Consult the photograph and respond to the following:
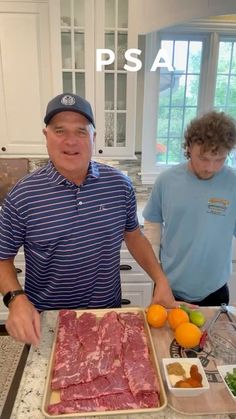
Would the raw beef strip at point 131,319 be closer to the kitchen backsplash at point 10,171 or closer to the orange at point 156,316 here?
the orange at point 156,316

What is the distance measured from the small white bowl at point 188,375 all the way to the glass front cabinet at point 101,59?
169cm

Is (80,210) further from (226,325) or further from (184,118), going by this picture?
(184,118)

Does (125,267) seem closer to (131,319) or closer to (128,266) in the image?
(128,266)

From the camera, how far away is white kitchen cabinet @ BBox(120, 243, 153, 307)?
2289mm

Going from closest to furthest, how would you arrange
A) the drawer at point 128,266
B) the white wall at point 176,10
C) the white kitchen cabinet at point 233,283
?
the white wall at point 176,10 < the drawer at point 128,266 < the white kitchen cabinet at point 233,283

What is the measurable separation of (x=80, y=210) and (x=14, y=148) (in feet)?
4.83

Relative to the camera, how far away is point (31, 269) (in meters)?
1.12

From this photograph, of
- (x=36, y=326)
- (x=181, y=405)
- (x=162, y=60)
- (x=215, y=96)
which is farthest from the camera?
(x=215, y=96)

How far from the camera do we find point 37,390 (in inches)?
31.5

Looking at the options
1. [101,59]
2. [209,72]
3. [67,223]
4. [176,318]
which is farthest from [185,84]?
[176,318]

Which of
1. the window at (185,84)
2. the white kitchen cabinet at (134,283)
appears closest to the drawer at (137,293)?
the white kitchen cabinet at (134,283)

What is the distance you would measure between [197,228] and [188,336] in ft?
1.74

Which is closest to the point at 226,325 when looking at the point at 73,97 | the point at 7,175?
the point at 73,97

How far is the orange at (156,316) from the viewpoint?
99 centimetres
